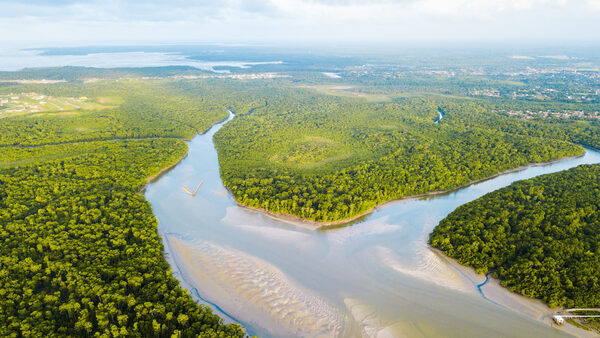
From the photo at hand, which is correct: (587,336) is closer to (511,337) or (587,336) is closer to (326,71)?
(511,337)

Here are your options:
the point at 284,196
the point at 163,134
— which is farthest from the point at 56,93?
the point at 284,196

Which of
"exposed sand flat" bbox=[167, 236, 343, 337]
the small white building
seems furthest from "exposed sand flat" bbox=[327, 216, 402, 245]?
the small white building

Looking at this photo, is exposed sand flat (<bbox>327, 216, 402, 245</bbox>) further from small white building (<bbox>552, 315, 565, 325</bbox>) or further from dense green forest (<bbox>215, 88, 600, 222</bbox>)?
small white building (<bbox>552, 315, 565, 325</bbox>)

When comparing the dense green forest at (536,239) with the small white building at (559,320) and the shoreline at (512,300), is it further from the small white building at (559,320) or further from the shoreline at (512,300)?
the small white building at (559,320)

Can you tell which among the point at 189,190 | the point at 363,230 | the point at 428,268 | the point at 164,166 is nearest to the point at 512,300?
the point at 428,268

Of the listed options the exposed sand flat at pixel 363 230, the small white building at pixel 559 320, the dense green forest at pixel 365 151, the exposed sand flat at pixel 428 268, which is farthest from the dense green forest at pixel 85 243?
the small white building at pixel 559 320
